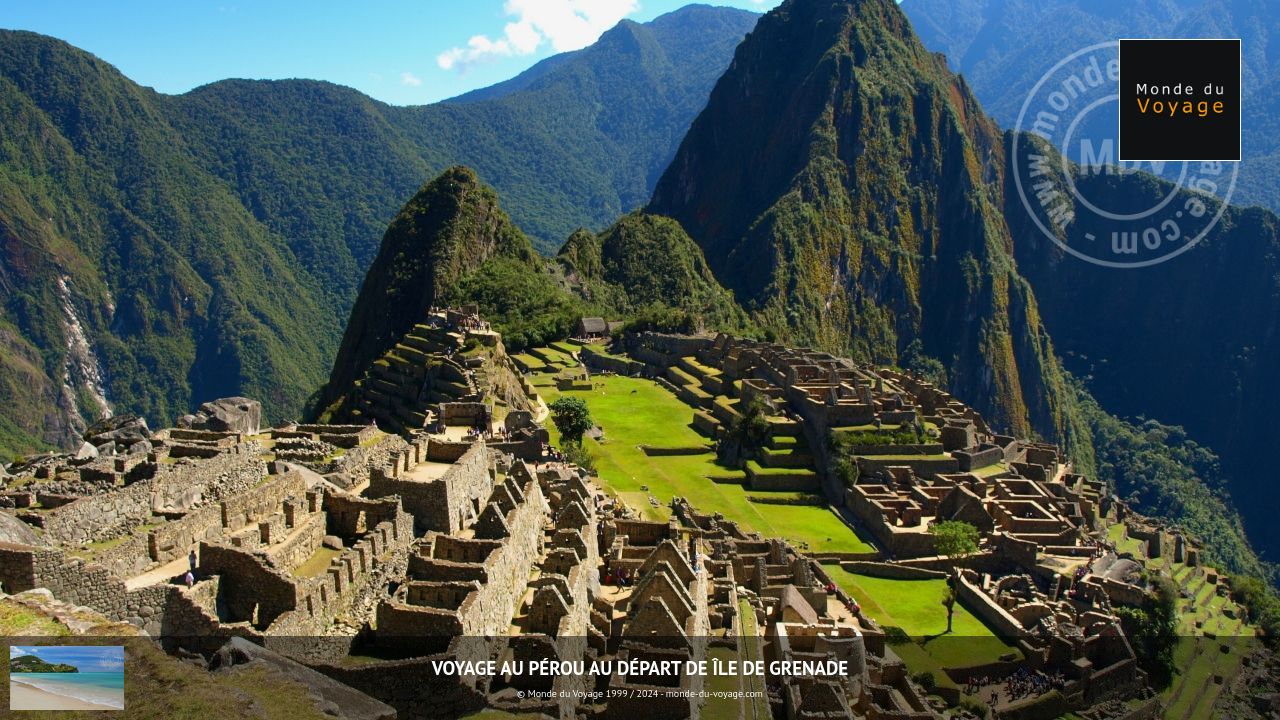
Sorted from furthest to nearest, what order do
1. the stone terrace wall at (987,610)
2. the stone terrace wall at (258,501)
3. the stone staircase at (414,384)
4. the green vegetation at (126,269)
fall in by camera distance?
the green vegetation at (126,269)
the stone staircase at (414,384)
the stone terrace wall at (987,610)
the stone terrace wall at (258,501)

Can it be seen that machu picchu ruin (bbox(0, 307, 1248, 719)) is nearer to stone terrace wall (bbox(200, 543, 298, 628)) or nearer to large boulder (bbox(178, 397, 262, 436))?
stone terrace wall (bbox(200, 543, 298, 628))

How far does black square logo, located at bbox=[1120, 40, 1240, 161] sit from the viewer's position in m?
56.0

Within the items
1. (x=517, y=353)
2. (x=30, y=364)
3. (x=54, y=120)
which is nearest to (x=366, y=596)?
(x=517, y=353)

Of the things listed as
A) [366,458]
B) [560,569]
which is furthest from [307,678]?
[366,458]

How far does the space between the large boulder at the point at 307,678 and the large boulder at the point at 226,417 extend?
22.3 m

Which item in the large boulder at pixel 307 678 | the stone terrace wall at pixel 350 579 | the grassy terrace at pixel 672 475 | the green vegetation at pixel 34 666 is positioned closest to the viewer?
the green vegetation at pixel 34 666

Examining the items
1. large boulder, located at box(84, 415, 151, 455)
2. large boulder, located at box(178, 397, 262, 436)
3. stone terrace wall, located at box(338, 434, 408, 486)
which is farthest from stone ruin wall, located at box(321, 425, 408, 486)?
large boulder, located at box(178, 397, 262, 436)

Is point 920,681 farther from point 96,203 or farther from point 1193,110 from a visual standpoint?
point 96,203

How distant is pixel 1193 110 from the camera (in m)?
65.8

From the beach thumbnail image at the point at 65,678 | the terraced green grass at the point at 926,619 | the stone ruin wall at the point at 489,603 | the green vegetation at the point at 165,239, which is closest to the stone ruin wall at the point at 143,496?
the stone ruin wall at the point at 489,603

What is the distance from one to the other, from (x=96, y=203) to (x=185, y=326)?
88.3 feet

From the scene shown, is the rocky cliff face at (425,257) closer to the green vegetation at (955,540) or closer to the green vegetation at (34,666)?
the green vegetation at (955,540)

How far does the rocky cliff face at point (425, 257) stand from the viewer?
4331 inches

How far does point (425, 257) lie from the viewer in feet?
393
